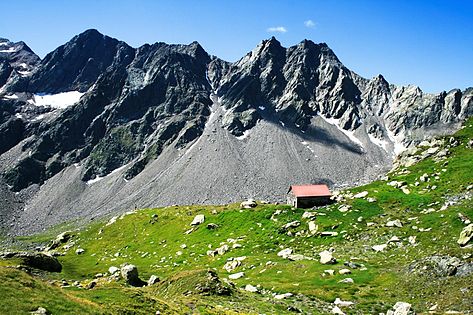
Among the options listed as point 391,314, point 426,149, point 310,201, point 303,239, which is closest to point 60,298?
point 391,314

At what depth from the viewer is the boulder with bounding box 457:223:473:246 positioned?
157 ft

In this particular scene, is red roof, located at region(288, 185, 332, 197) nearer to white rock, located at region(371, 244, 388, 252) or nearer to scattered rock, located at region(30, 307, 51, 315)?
white rock, located at region(371, 244, 388, 252)

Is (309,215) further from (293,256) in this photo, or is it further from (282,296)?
(282,296)

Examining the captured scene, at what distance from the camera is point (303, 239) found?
71.4 meters

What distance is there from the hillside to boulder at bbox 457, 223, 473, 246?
0.21m

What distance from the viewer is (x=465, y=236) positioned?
159ft

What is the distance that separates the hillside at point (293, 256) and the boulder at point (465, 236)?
0.21 metres

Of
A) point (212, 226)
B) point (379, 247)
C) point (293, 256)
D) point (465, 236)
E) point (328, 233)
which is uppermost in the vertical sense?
point (465, 236)

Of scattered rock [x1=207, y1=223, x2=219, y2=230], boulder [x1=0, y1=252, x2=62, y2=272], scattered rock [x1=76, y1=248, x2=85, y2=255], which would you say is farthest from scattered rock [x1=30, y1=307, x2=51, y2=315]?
scattered rock [x1=76, y1=248, x2=85, y2=255]

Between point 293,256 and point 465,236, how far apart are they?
979 inches

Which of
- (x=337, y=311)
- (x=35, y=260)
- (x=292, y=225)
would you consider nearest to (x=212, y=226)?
(x=292, y=225)

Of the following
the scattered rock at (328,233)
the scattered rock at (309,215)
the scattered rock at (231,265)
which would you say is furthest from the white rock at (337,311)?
the scattered rock at (309,215)

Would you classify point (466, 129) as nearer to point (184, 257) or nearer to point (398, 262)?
point (398, 262)

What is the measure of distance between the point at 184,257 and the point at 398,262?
46.5m
